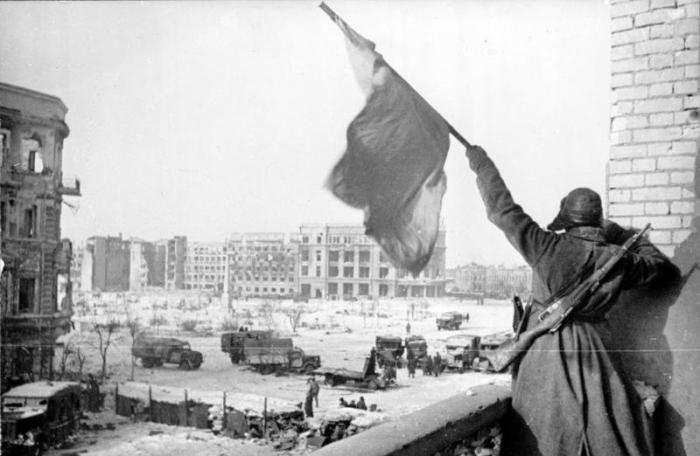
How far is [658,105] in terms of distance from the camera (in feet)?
11.3

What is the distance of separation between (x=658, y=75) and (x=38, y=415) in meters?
12.8

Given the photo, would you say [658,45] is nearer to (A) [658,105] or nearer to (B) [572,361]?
(A) [658,105]

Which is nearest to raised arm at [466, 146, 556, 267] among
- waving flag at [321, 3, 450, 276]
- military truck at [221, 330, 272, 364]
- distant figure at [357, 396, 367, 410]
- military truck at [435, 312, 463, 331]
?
waving flag at [321, 3, 450, 276]

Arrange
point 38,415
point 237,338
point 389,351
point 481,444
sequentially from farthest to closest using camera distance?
point 389,351 < point 237,338 < point 38,415 < point 481,444

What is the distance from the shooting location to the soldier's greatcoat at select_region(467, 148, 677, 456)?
2770mm

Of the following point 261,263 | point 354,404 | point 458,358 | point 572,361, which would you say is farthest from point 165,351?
point 458,358

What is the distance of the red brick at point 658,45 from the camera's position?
3404 millimetres

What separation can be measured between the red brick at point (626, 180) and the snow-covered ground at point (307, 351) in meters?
3.39

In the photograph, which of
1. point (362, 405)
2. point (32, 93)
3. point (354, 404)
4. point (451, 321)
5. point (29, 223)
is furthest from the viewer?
point (354, 404)

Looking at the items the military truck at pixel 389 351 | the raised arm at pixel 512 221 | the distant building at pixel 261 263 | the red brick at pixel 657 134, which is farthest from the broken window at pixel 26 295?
the military truck at pixel 389 351

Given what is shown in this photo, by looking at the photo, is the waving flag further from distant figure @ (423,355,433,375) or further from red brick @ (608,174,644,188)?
distant figure @ (423,355,433,375)

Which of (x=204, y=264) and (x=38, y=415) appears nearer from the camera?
(x=204, y=264)

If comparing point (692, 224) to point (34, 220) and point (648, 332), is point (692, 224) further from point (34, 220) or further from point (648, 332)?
point (34, 220)

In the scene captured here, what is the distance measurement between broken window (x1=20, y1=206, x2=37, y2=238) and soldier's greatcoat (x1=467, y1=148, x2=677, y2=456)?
3.45 meters
